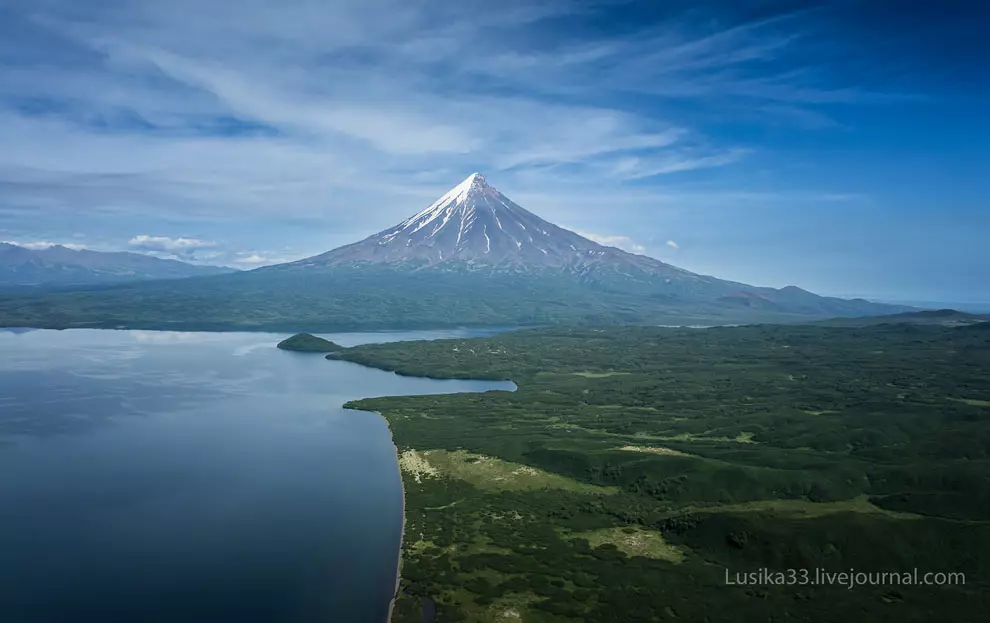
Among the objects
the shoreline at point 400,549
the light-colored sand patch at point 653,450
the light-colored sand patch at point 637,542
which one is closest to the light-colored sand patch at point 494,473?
the shoreline at point 400,549

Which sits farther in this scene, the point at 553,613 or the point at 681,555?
the point at 681,555

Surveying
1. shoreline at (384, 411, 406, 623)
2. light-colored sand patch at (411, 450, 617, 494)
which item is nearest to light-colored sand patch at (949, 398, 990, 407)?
light-colored sand patch at (411, 450, 617, 494)

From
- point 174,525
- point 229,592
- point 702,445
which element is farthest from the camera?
point 702,445

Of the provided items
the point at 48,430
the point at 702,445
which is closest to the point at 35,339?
the point at 48,430

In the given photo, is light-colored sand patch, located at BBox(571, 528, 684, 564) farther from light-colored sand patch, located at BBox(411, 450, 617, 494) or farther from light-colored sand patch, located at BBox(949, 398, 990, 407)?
light-colored sand patch, located at BBox(949, 398, 990, 407)

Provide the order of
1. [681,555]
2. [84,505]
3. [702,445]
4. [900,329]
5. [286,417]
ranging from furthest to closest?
[900,329], [286,417], [702,445], [84,505], [681,555]

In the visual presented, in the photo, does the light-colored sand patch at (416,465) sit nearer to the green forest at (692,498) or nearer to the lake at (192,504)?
the green forest at (692,498)

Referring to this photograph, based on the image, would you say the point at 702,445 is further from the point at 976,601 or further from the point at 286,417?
the point at 286,417
